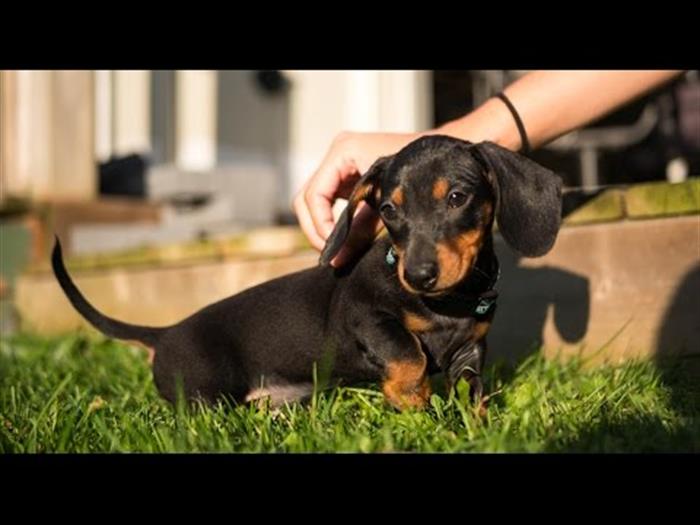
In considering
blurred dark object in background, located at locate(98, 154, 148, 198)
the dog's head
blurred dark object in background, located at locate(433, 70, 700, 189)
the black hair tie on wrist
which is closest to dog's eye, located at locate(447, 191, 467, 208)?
the dog's head

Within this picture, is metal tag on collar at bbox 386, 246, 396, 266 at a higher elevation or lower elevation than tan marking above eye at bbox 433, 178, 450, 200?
lower

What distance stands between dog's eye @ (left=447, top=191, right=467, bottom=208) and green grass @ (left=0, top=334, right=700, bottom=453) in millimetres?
558

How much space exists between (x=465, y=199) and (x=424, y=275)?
0.33 meters

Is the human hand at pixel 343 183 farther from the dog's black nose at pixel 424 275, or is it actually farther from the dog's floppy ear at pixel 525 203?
the dog's black nose at pixel 424 275

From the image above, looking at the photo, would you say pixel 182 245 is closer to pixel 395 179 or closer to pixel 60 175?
pixel 60 175

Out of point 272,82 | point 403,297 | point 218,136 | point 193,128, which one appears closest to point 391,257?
point 403,297

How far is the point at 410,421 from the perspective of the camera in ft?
7.52

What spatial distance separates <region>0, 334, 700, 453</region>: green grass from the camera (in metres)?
2.03

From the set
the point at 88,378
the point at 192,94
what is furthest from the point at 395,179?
the point at 192,94

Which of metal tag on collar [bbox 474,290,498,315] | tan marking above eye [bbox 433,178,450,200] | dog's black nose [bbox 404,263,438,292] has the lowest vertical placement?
metal tag on collar [bbox 474,290,498,315]

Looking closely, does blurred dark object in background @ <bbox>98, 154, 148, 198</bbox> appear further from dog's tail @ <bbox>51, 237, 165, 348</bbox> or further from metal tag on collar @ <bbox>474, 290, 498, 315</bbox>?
metal tag on collar @ <bbox>474, 290, 498, 315</bbox>

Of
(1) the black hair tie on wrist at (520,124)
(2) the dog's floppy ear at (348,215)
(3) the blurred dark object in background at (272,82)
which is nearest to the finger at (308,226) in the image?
(2) the dog's floppy ear at (348,215)

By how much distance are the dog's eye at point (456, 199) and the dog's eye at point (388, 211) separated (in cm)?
18
